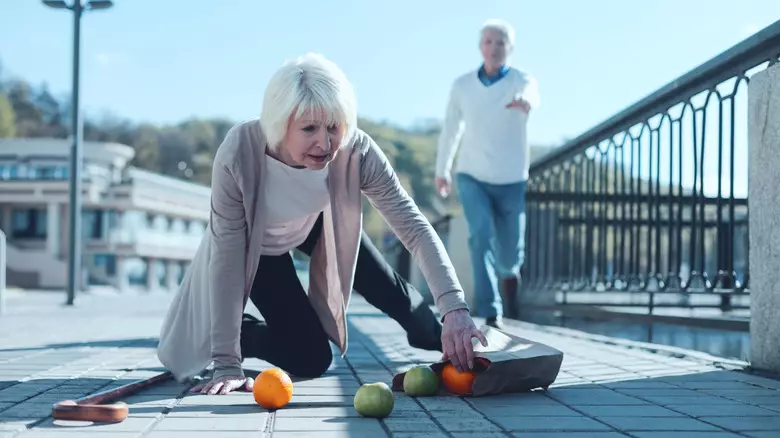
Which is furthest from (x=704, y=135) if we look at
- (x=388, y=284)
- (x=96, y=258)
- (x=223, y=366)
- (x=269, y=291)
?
(x=96, y=258)

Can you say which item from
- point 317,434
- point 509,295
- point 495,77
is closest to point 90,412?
point 317,434

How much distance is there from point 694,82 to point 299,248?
9.15 feet

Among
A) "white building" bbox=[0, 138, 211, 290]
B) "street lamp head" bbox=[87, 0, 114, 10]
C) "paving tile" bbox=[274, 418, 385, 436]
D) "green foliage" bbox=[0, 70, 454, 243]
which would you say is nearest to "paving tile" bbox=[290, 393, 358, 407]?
"paving tile" bbox=[274, 418, 385, 436]

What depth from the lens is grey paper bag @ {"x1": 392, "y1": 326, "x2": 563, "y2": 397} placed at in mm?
4066

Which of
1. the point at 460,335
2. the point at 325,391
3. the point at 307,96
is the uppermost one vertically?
the point at 307,96

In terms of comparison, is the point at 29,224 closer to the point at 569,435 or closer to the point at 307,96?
the point at 307,96

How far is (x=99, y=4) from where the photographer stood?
62.8ft

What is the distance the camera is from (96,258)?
2292 inches

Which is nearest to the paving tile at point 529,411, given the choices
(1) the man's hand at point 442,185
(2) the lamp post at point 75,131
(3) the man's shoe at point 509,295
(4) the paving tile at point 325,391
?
(4) the paving tile at point 325,391

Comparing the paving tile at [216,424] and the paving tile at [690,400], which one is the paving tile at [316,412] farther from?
the paving tile at [690,400]

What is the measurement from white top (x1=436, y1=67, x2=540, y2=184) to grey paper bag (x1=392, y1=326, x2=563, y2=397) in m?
3.25

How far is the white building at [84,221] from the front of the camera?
57781 mm

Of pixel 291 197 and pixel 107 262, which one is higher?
pixel 291 197

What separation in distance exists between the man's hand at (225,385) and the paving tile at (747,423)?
75.4 inches
